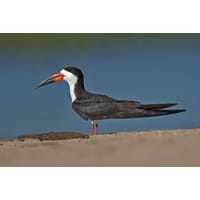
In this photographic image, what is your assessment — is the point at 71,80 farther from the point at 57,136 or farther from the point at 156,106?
the point at 156,106

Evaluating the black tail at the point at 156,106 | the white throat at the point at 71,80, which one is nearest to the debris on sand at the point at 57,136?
the white throat at the point at 71,80

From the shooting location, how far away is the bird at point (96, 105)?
2.59 m

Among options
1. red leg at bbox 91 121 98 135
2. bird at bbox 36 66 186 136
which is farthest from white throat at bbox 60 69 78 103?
red leg at bbox 91 121 98 135

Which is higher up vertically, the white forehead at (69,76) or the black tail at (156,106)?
the white forehead at (69,76)

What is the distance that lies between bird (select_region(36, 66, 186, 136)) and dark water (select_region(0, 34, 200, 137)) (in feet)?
0.08

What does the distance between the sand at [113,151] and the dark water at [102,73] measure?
0.05 metres

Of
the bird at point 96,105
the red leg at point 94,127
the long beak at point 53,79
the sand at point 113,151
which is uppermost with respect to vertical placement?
the long beak at point 53,79

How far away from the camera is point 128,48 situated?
8.57 feet

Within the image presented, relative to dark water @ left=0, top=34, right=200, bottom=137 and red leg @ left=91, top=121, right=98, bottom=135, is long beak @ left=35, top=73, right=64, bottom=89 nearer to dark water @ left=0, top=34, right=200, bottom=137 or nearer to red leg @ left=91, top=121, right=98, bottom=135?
dark water @ left=0, top=34, right=200, bottom=137

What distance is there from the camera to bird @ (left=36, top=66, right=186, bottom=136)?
2.59 meters

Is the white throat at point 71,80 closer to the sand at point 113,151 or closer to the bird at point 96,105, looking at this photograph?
the bird at point 96,105
